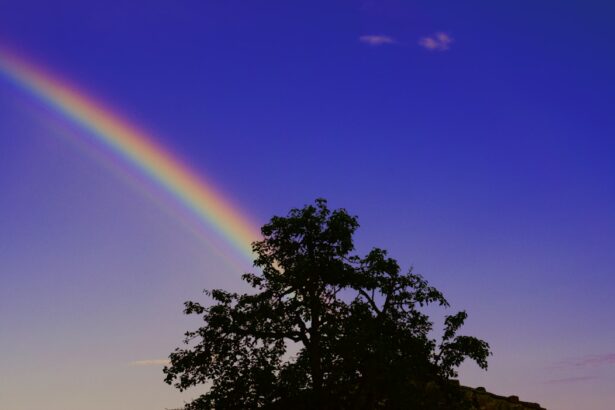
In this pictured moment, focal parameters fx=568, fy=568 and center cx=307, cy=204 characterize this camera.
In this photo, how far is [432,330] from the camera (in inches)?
1083

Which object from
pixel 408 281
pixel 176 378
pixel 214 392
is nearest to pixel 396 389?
pixel 408 281

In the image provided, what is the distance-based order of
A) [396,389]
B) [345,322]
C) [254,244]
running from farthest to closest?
[254,244] < [345,322] < [396,389]

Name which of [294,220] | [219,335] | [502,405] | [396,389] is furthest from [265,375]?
[502,405]

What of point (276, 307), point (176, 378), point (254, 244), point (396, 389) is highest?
point (254, 244)

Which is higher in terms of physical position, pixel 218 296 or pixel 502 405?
pixel 218 296

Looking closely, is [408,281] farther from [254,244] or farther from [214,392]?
[214,392]

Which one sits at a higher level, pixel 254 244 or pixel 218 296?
pixel 254 244

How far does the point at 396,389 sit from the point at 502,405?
1260 centimetres

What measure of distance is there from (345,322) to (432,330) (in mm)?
4411

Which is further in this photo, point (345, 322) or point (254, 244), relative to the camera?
point (254, 244)

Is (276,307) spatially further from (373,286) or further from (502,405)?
(502,405)

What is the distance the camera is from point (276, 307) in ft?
90.5

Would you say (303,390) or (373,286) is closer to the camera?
(303,390)

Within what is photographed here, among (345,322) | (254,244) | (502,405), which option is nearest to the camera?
(345,322)
